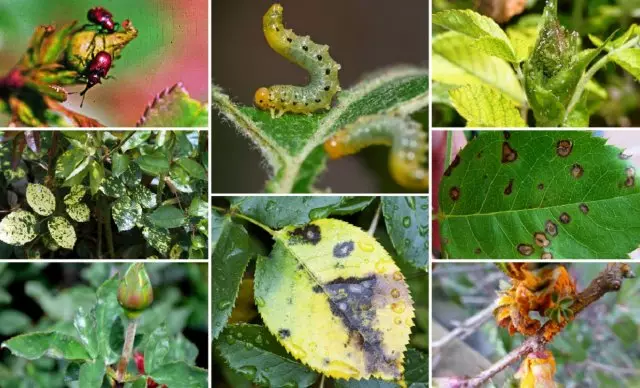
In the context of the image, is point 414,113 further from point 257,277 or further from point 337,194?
point 257,277

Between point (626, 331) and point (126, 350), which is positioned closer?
point (126, 350)

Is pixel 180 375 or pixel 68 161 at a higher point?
pixel 68 161

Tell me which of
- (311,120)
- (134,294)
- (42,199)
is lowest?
(134,294)

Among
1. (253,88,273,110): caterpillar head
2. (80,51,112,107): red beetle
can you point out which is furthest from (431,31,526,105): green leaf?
(80,51,112,107): red beetle

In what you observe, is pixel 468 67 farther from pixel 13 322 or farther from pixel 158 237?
pixel 13 322

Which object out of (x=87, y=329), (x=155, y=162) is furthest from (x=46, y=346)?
(x=155, y=162)

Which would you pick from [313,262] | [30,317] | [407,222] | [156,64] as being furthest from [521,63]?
[30,317]

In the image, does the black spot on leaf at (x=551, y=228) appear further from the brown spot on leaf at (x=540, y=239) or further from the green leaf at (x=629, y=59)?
the green leaf at (x=629, y=59)

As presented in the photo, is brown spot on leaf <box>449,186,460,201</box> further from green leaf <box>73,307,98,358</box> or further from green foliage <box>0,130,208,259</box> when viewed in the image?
green leaf <box>73,307,98,358</box>
